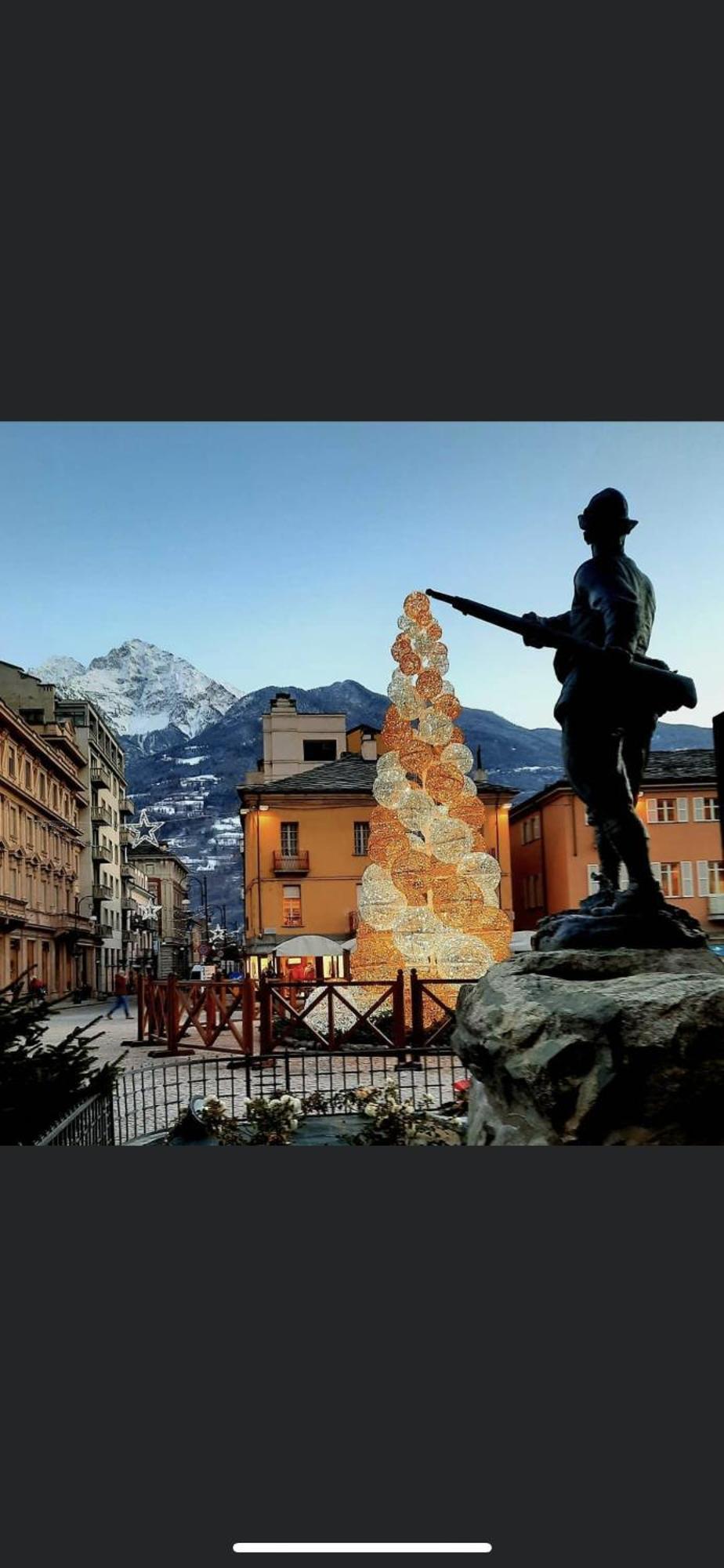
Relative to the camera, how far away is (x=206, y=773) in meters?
11.9

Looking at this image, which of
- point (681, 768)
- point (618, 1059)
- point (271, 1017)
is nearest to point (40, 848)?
point (271, 1017)

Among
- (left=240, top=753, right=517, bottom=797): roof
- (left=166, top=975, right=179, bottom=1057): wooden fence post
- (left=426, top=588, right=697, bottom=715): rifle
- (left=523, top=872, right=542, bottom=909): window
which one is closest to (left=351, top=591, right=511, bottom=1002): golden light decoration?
(left=523, top=872, right=542, bottom=909): window

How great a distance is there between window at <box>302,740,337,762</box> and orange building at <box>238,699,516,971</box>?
5.41 feet

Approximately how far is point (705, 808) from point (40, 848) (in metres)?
5.46

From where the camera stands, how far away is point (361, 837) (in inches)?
494

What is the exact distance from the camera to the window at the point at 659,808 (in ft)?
27.3

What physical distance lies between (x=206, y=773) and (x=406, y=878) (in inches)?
116

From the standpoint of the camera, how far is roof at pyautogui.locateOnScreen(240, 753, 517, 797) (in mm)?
12570

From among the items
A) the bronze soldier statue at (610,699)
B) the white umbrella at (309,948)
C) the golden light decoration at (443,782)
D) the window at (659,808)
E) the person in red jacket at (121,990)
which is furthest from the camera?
the golden light decoration at (443,782)

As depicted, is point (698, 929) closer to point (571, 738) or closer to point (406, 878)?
Result: point (571, 738)

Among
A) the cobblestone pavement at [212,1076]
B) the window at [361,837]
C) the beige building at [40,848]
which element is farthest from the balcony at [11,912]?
the window at [361,837]

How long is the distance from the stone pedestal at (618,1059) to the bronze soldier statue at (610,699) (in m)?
0.68

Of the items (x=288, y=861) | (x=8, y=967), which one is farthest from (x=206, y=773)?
(x=8, y=967)

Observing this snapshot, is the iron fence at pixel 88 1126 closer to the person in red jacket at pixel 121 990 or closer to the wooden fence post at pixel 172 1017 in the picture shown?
the wooden fence post at pixel 172 1017
